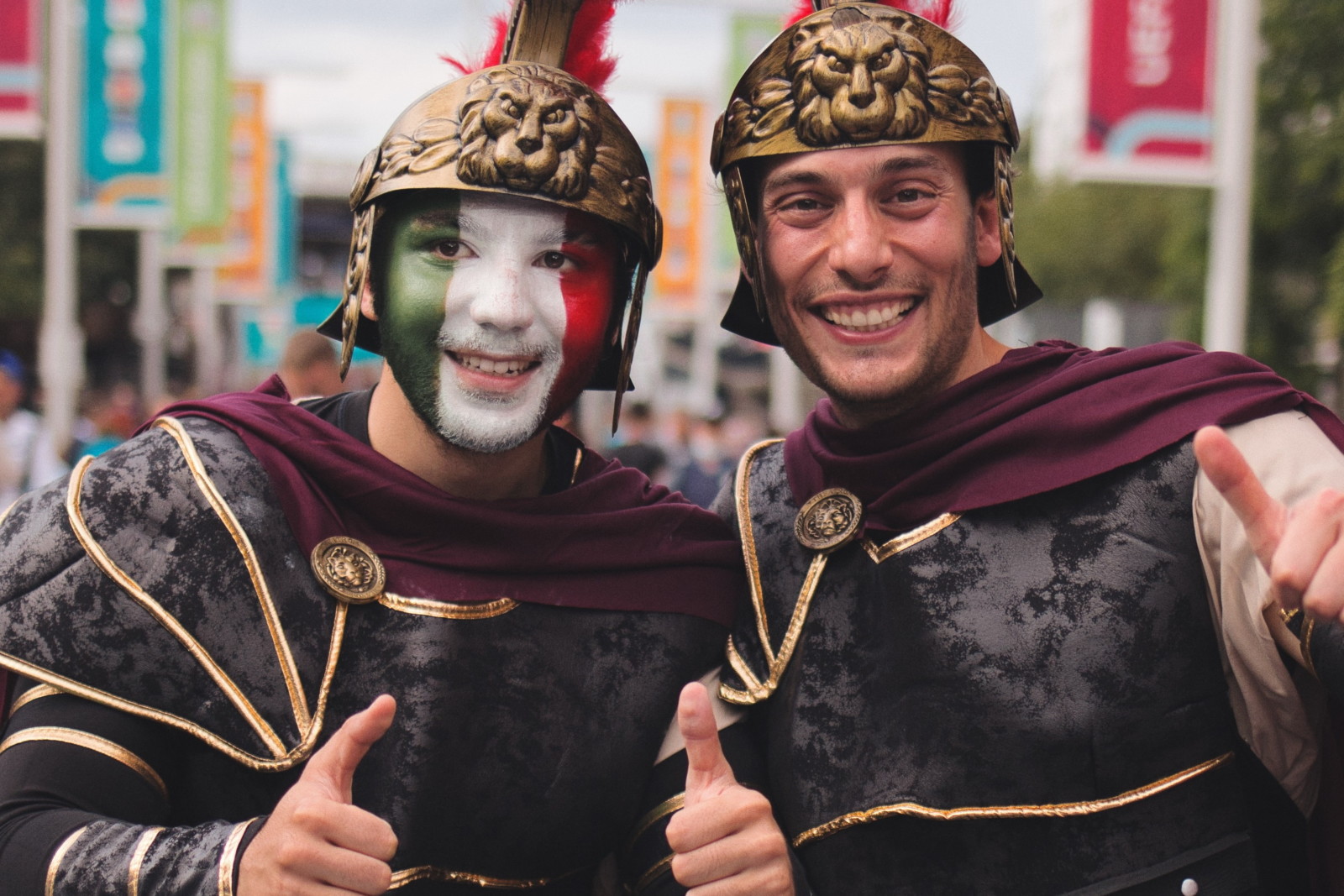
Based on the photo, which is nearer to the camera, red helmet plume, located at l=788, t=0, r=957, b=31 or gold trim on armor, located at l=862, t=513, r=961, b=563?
gold trim on armor, located at l=862, t=513, r=961, b=563

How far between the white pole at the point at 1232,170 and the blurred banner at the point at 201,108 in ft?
27.8

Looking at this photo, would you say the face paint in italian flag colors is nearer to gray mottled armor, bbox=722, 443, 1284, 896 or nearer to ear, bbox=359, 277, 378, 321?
ear, bbox=359, 277, 378, 321

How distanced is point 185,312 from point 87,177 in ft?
99.1

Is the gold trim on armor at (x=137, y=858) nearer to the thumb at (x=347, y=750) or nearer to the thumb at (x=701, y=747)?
the thumb at (x=347, y=750)

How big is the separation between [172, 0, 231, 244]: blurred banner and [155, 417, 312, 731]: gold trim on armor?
10.7m

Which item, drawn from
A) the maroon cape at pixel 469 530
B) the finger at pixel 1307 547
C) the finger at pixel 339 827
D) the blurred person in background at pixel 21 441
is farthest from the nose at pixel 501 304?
the blurred person in background at pixel 21 441

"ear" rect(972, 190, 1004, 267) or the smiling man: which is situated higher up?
"ear" rect(972, 190, 1004, 267)

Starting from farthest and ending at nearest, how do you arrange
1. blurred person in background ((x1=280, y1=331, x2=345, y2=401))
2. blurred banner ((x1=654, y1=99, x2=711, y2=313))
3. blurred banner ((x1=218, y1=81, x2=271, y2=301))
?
blurred banner ((x1=218, y1=81, x2=271, y2=301)), blurred banner ((x1=654, y1=99, x2=711, y2=313)), blurred person in background ((x1=280, y1=331, x2=345, y2=401))

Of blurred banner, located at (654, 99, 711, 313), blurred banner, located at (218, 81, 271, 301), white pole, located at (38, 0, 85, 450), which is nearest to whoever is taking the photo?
white pole, located at (38, 0, 85, 450)

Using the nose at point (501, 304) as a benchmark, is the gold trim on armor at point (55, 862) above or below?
below

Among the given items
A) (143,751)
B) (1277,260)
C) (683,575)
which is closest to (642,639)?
(683,575)

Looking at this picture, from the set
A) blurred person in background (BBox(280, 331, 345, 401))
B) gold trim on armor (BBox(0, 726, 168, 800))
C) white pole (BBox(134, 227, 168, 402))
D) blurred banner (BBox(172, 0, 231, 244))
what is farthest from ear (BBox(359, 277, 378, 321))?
white pole (BBox(134, 227, 168, 402))

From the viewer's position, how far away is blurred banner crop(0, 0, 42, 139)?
8633 mm

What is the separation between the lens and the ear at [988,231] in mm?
2812
